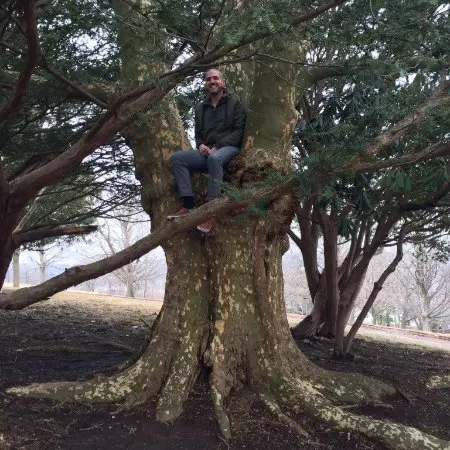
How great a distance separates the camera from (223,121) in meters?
4.48

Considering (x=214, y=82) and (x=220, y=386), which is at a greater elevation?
(x=214, y=82)

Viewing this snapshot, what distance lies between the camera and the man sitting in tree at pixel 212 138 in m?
4.21

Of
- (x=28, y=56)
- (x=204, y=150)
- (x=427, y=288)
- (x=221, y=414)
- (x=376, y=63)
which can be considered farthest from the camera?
(x=427, y=288)

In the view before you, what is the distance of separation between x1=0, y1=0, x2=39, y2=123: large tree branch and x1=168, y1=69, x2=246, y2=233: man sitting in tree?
1.42 meters

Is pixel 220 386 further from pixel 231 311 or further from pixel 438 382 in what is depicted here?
pixel 438 382

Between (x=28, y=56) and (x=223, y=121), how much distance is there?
1.99m

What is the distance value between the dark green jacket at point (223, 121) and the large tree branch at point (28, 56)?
165 centimetres

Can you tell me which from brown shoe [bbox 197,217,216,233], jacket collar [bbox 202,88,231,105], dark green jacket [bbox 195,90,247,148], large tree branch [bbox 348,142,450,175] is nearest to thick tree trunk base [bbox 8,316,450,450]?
brown shoe [bbox 197,217,216,233]

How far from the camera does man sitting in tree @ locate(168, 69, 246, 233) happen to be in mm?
4207

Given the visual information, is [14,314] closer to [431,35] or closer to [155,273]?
[431,35]

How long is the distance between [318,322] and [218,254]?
177 inches

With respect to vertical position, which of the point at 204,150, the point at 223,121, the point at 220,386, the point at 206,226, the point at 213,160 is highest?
Result: the point at 223,121

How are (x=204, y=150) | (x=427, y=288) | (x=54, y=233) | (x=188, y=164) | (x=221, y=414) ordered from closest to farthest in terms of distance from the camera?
(x=221, y=414)
(x=204, y=150)
(x=188, y=164)
(x=54, y=233)
(x=427, y=288)

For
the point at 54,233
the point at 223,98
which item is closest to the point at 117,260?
the point at 223,98
